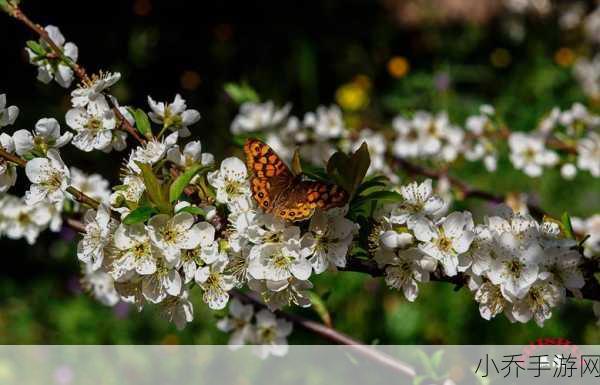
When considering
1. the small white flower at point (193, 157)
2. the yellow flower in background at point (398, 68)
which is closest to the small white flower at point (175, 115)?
the small white flower at point (193, 157)

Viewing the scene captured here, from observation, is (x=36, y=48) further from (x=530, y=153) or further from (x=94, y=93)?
(x=530, y=153)

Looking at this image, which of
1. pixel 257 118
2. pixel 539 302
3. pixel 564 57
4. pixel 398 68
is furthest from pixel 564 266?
pixel 564 57

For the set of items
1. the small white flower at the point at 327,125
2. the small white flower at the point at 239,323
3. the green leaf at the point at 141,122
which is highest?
the green leaf at the point at 141,122

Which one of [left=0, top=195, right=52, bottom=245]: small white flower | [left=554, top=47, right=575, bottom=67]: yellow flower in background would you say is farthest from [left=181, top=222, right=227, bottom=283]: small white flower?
[left=554, top=47, right=575, bottom=67]: yellow flower in background

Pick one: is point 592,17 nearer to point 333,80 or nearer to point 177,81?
point 333,80

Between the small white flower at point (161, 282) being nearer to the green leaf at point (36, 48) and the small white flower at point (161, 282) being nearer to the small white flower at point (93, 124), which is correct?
the small white flower at point (93, 124)

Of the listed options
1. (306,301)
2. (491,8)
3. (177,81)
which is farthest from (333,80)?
(306,301)
